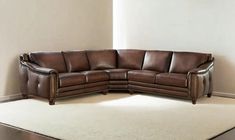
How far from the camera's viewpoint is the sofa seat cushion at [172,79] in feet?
18.7

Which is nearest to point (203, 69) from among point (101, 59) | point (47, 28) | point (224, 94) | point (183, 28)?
point (224, 94)

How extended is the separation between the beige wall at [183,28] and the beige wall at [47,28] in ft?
1.51

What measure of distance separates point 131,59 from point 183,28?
1197 mm

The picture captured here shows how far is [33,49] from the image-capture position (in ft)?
21.0

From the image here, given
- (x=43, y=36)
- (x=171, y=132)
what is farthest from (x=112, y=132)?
(x=43, y=36)

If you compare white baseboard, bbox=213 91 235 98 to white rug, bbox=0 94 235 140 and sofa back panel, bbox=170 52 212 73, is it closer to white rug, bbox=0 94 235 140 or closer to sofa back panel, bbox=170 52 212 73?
white rug, bbox=0 94 235 140

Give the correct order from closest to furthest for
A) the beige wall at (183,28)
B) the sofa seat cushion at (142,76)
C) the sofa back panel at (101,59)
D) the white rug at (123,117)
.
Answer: the white rug at (123,117) → the sofa seat cushion at (142,76) → the beige wall at (183,28) → the sofa back panel at (101,59)

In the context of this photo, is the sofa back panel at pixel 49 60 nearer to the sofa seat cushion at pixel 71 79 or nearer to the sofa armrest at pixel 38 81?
the sofa armrest at pixel 38 81

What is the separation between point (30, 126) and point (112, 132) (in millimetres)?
1021

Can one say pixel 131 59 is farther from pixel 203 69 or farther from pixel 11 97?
pixel 11 97

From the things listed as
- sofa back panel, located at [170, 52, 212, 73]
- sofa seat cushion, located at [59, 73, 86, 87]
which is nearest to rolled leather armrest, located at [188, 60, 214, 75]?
sofa back panel, located at [170, 52, 212, 73]

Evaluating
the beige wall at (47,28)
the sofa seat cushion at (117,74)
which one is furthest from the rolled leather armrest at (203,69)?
the beige wall at (47,28)

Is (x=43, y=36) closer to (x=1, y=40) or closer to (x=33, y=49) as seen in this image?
(x=33, y=49)

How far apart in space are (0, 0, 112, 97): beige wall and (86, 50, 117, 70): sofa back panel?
18.9 inches
